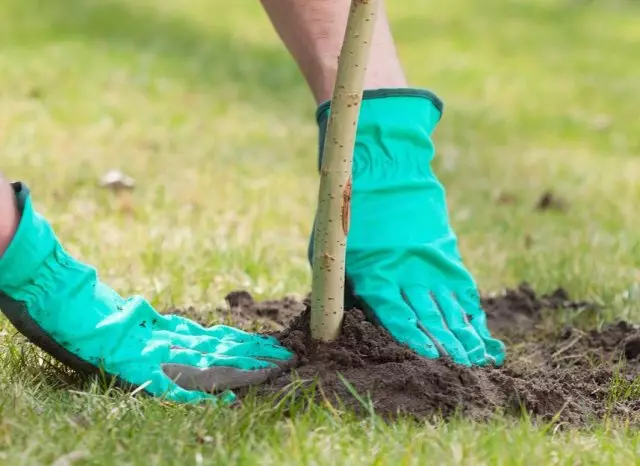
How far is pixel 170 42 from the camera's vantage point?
7.97 m

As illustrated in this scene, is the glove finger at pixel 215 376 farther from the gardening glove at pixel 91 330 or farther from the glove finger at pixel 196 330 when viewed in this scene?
the glove finger at pixel 196 330

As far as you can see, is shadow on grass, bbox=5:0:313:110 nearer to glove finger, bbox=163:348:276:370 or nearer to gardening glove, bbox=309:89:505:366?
gardening glove, bbox=309:89:505:366

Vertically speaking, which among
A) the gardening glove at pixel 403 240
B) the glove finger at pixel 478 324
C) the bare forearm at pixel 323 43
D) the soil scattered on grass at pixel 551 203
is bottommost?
the soil scattered on grass at pixel 551 203

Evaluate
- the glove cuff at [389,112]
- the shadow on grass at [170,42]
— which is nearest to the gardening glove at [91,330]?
the glove cuff at [389,112]

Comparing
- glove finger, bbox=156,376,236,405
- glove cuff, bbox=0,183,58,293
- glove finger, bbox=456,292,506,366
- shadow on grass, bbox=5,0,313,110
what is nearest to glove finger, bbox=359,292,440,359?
glove finger, bbox=456,292,506,366

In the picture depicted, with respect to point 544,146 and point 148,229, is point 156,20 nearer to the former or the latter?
point 544,146

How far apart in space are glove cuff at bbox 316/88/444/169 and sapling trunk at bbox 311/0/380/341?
0.32 m

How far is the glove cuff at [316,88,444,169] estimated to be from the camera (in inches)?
86.2

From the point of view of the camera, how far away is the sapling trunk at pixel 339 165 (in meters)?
1.79

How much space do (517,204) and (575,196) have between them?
29 cm

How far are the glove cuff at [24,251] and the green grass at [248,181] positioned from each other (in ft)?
0.63

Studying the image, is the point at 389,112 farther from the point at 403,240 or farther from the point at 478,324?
the point at 478,324

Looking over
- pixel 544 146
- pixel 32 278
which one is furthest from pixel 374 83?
pixel 544 146

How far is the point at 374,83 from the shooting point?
89.0 inches
